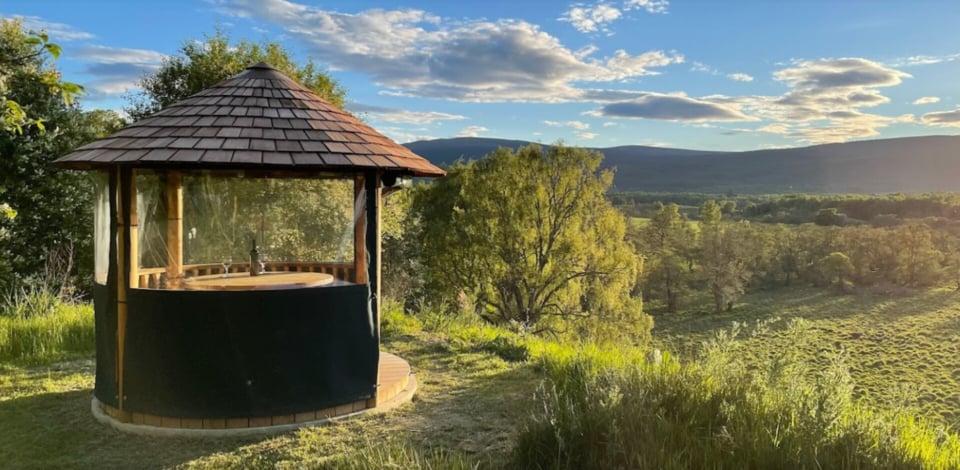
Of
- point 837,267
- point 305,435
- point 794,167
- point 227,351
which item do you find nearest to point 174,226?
point 227,351

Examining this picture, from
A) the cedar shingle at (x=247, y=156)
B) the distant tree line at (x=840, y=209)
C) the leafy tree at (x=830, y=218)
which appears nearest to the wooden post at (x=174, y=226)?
the cedar shingle at (x=247, y=156)

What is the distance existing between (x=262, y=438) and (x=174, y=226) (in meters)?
2.46

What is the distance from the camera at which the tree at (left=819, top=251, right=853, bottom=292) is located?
43344 millimetres

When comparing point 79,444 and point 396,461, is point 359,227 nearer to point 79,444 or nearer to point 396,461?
point 396,461

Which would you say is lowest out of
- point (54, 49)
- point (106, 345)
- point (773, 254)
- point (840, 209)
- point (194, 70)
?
point (773, 254)

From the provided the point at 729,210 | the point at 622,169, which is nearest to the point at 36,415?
the point at 729,210

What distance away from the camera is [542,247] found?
23.6 m

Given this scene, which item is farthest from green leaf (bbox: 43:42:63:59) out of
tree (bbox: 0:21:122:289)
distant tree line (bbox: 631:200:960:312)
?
distant tree line (bbox: 631:200:960:312)

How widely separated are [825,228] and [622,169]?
151 ft

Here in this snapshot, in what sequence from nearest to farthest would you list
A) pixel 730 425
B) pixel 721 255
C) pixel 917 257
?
1. pixel 730 425
2. pixel 721 255
3. pixel 917 257

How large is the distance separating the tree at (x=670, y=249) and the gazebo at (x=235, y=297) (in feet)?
120

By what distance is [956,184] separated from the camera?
56.6 meters

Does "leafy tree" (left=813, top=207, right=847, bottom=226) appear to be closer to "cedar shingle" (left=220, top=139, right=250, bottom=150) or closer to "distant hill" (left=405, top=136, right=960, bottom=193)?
"distant hill" (left=405, top=136, right=960, bottom=193)

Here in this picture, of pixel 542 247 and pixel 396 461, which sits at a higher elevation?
pixel 396 461
